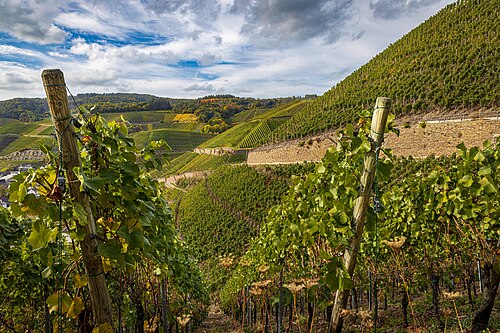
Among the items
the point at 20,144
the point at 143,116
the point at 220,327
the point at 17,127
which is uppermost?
the point at 143,116

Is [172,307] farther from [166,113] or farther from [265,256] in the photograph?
[166,113]

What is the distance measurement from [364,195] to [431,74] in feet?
107

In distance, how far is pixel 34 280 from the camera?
350 cm

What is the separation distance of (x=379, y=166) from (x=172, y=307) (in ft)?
19.9

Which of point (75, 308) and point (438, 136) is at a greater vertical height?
point (438, 136)

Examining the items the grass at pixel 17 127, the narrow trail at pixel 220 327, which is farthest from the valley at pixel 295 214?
the grass at pixel 17 127

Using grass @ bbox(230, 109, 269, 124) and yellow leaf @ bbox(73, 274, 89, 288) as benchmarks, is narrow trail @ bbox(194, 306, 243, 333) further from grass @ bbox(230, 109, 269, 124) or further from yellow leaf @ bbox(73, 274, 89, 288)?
grass @ bbox(230, 109, 269, 124)

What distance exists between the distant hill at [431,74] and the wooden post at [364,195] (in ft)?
81.8

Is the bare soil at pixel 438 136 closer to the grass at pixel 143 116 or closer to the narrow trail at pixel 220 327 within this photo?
the narrow trail at pixel 220 327

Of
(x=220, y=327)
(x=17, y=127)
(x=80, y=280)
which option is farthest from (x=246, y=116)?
(x=80, y=280)

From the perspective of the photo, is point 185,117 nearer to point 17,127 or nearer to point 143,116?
point 143,116

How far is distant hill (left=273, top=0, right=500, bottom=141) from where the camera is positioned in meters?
24.1

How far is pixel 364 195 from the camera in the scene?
2.01 metres

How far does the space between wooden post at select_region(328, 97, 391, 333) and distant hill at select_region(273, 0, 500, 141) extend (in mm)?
24931
